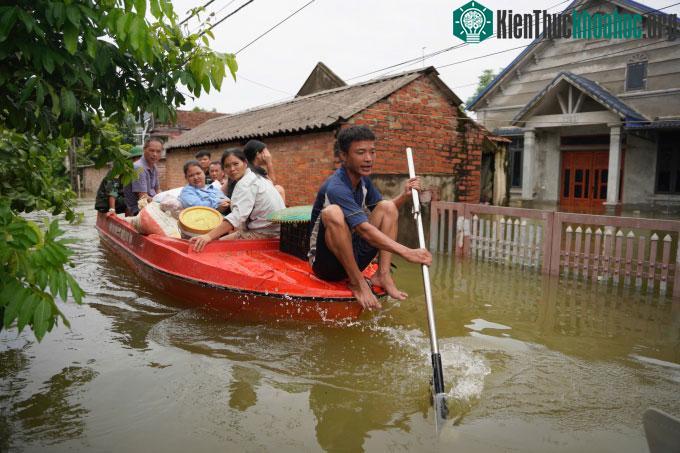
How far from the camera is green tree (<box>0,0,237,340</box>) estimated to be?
5.82 ft

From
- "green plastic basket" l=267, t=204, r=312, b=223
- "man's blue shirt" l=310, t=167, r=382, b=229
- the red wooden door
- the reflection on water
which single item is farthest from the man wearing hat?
the red wooden door

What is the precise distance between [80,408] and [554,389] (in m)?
3.16

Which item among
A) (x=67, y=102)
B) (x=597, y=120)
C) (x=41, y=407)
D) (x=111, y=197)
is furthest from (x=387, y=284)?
(x=597, y=120)

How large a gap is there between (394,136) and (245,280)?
554 centimetres

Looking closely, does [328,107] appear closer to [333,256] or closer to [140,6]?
[333,256]

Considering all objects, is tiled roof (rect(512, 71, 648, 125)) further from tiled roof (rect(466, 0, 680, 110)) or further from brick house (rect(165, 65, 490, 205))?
brick house (rect(165, 65, 490, 205))

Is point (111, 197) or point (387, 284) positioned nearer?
point (387, 284)

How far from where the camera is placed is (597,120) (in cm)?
1432

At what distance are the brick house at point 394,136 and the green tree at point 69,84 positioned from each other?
6.04m

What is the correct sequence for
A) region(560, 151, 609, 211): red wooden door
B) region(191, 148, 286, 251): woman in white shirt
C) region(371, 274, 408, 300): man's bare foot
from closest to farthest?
region(371, 274, 408, 300): man's bare foot → region(191, 148, 286, 251): woman in white shirt → region(560, 151, 609, 211): red wooden door

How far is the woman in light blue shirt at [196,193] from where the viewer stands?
251 inches

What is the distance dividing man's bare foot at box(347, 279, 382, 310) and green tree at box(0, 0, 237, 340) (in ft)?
6.46

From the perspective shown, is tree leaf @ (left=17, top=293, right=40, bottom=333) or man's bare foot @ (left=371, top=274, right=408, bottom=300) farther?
man's bare foot @ (left=371, top=274, right=408, bottom=300)

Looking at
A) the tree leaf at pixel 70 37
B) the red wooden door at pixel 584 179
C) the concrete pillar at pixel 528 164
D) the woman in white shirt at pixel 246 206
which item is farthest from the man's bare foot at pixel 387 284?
the concrete pillar at pixel 528 164
